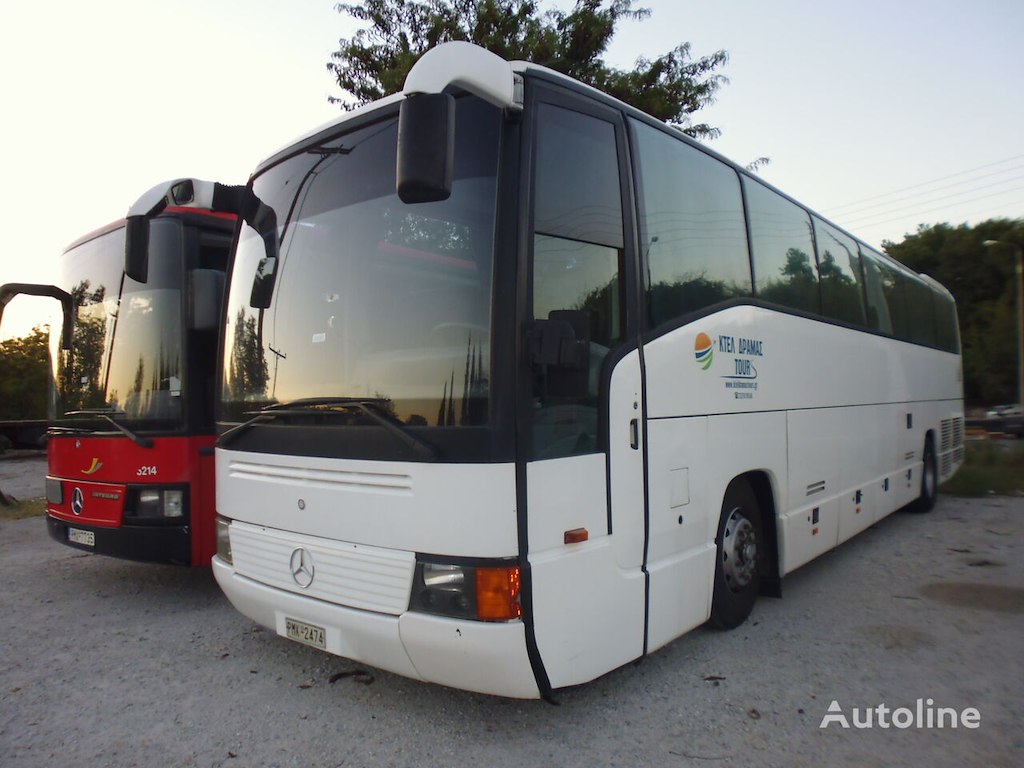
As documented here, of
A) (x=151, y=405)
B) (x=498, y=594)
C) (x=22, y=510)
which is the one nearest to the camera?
(x=498, y=594)

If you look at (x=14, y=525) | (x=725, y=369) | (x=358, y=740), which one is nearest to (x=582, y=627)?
(x=358, y=740)

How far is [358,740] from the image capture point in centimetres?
338

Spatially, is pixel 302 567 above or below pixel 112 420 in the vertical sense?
below

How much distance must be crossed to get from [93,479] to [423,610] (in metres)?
3.75

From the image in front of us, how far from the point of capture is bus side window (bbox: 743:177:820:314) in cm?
553

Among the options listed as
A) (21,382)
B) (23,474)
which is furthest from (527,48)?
(21,382)

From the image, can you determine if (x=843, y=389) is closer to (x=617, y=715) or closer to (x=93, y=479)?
(x=617, y=715)

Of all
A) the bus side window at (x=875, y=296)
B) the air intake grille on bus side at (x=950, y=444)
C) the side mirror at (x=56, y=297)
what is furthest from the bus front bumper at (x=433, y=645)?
the air intake grille on bus side at (x=950, y=444)

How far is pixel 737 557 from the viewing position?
481 cm

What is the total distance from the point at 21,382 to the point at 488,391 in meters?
30.2

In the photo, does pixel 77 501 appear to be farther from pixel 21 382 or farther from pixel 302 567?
pixel 21 382

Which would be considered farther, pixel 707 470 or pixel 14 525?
pixel 14 525

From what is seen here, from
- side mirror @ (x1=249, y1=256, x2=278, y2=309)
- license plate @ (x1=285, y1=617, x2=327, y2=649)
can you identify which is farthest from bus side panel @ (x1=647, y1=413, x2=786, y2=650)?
side mirror @ (x1=249, y1=256, x2=278, y2=309)

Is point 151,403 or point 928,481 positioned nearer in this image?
point 151,403
